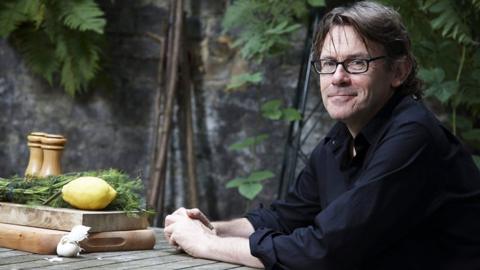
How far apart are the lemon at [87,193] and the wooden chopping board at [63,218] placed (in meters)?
0.03

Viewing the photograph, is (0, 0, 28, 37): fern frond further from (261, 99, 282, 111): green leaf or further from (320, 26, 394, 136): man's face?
(320, 26, 394, 136): man's face

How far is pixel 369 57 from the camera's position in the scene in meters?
2.10

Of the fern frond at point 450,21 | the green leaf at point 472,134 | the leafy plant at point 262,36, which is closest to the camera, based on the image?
the fern frond at point 450,21

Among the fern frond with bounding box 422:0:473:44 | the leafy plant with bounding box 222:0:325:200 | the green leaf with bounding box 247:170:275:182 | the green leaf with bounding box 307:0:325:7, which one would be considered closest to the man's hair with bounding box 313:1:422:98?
the fern frond with bounding box 422:0:473:44

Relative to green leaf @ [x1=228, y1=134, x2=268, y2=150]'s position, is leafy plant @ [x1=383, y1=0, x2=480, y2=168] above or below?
above

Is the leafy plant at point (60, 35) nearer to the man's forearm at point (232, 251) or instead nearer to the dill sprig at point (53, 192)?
the dill sprig at point (53, 192)

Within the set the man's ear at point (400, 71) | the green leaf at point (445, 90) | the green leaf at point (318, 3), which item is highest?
the green leaf at point (318, 3)

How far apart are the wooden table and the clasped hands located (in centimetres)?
3

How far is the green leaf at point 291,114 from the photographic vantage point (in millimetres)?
3961

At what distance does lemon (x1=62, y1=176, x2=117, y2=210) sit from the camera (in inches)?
83.1

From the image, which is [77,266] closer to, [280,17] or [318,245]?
[318,245]

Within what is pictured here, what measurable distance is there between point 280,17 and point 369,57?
199cm

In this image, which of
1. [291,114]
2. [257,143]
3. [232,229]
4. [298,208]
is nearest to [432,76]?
[291,114]

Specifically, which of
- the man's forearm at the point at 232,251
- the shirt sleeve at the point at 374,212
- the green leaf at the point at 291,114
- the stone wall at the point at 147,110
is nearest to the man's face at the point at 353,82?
the shirt sleeve at the point at 374,212
